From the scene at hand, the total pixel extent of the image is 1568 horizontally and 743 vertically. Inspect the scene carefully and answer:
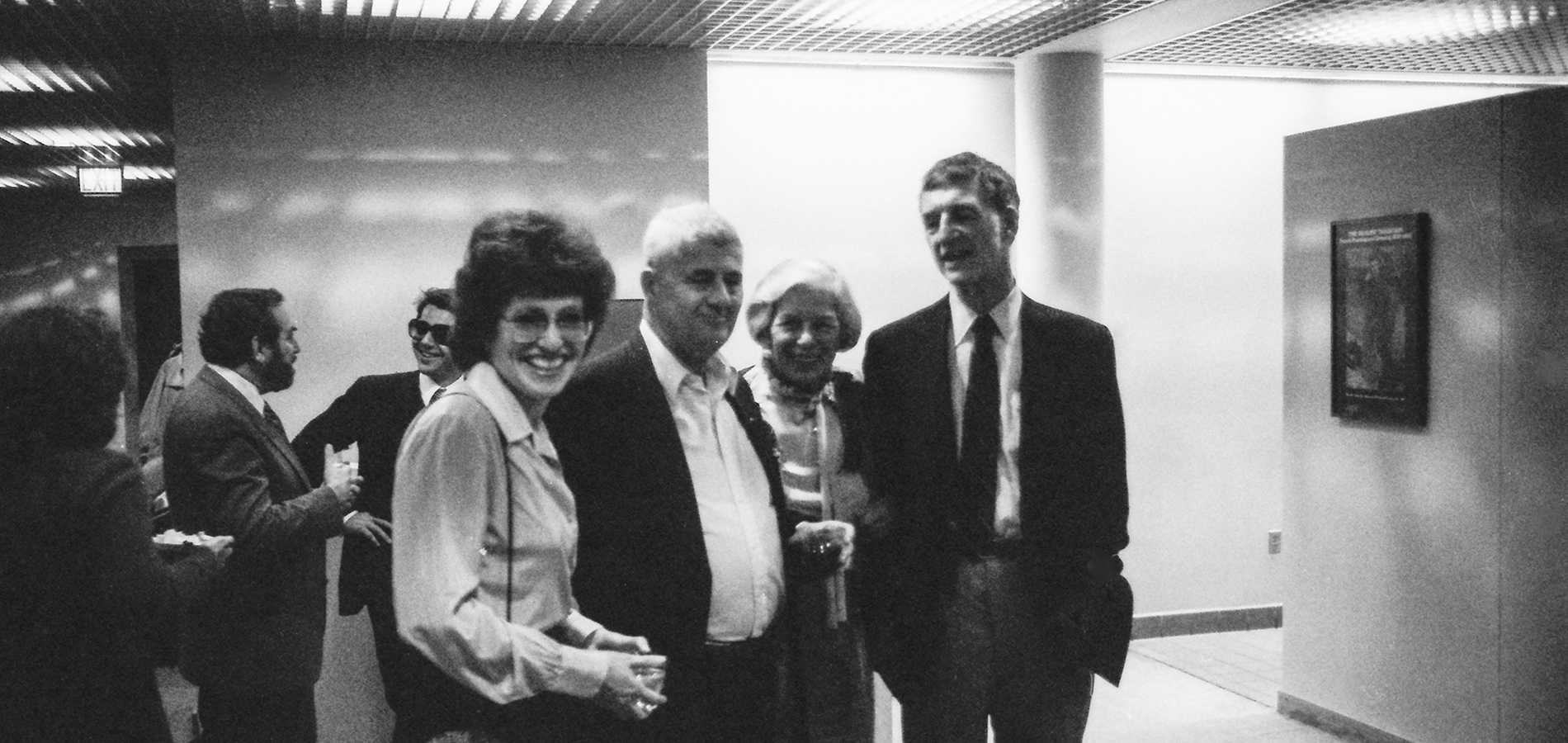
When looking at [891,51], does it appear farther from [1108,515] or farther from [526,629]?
[526,629]

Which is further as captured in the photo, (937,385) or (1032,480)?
(937,385)

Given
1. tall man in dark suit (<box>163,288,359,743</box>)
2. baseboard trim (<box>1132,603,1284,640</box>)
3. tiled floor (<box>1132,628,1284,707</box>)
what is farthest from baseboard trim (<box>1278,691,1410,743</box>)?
tall man in dark suit (<box>163,288,359,743</box>)

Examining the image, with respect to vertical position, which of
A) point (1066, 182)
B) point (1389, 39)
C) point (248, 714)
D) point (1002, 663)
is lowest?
point (248, 714)

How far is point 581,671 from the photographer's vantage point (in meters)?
Result: 1.85

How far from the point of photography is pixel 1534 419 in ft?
13.8

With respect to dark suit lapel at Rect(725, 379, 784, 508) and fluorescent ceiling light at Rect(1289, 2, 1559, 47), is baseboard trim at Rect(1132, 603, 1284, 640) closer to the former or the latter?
fluorescent ceiling light at Rect(1289, 2, 1559, 47)

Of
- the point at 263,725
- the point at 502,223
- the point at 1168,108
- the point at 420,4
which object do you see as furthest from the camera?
the point at 1168,108

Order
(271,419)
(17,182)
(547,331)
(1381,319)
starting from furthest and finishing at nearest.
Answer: (17,182), (1381,319), (271,419), (547,331)

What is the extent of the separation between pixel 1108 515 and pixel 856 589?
0.60 m

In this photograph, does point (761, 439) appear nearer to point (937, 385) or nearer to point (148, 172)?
point (937, 385)

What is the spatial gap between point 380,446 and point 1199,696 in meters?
3.47

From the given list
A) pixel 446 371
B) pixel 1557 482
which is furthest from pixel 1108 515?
pixel 446 371

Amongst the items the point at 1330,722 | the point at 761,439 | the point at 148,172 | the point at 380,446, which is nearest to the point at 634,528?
the point at 761,439

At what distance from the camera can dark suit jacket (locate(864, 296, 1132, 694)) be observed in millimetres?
2713
